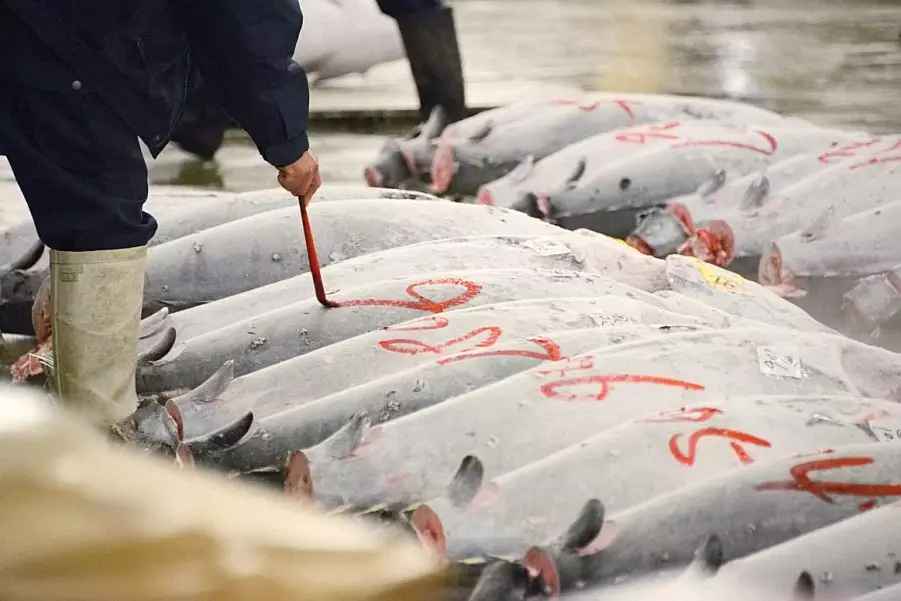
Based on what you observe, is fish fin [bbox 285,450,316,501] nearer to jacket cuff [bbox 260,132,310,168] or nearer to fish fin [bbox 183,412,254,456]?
fish fin [bbox 183,412,254,456]

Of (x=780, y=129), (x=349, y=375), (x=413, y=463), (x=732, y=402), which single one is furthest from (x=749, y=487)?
(x=780, y=129)

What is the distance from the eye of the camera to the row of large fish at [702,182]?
4.12ft

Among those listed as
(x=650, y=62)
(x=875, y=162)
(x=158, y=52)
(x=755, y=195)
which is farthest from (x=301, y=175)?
(x=650, y=62)

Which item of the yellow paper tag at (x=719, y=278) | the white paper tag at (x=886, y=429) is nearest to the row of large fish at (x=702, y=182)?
the yellow paper tag at (x=719, y=278)

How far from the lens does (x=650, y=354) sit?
0.88 metres

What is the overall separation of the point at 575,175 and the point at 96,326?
820 millimetres

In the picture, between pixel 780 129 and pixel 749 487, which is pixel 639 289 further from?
pixel 780 129

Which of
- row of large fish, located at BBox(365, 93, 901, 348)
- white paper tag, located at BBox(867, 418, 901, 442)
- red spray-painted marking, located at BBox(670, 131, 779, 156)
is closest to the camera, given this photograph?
white paper tag, located at BBox(867, 418, 901, 442)

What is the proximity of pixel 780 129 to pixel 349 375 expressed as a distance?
0.96 m

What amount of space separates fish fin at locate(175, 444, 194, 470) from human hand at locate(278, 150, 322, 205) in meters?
0.26

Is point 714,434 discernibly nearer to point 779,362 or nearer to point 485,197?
point 779,362

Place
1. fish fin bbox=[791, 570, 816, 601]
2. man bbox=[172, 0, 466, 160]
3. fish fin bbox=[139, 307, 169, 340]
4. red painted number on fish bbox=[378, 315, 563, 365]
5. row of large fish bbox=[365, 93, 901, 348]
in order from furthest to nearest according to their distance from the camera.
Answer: man bbox=[172, 0, 466, 160] → row of large fish bbox=[365, 93, 901, 348] → fish fin bbox=[139, 307, 169, 340] → red painted number on fish bbox=[378, 315, 563, 365] → fish fin bbox=[791, 570, 816, 601]

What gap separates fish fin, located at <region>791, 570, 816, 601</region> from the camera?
686mm

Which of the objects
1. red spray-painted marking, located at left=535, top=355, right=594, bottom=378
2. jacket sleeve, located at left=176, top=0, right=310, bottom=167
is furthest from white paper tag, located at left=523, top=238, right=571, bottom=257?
jacket sleeve, located at left=176, top=0, right=310, bottom=167
